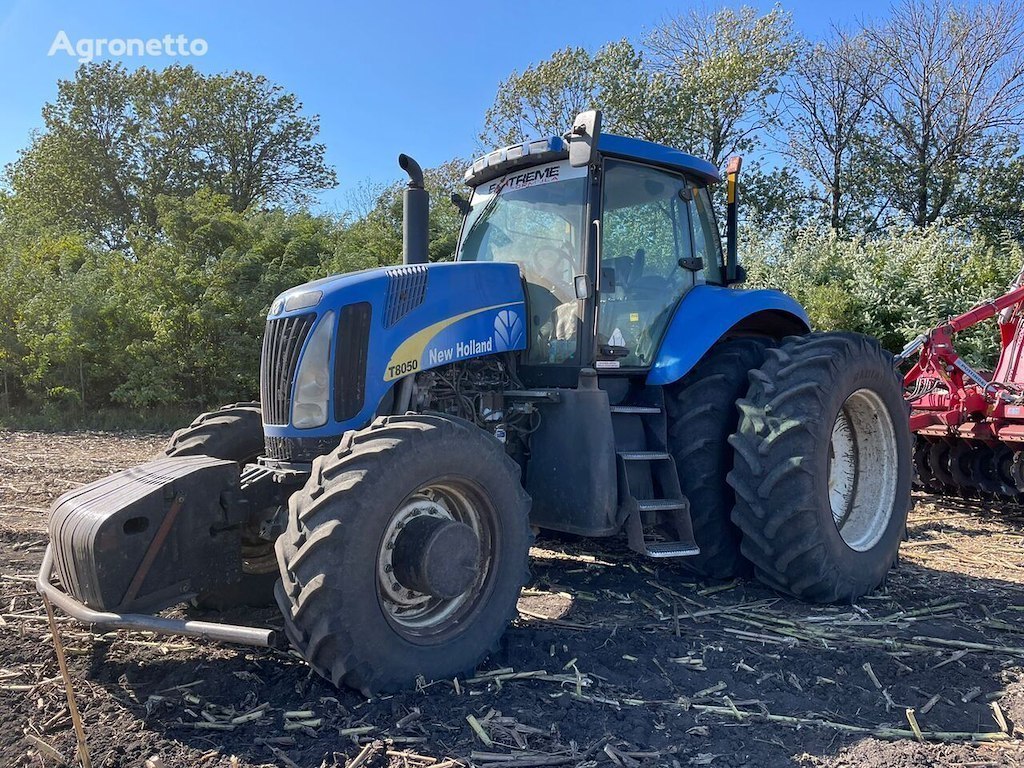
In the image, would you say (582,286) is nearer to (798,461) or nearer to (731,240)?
(798,461)

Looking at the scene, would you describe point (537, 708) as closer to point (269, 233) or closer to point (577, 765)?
point (577, 765)

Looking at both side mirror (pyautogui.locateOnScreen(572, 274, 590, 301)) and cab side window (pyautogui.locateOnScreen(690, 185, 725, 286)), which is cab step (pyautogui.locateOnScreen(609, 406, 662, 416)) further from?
cab side window (pyautogui.locateOnScreen(690, 185, 725, 286))

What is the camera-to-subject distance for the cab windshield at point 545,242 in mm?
4473

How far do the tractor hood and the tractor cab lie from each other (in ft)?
2.06

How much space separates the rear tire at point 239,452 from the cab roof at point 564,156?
1994mm

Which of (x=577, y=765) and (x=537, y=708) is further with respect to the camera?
(x=537, y=708)

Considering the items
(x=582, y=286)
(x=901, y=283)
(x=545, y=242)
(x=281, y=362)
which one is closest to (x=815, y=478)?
(x=582, y=286)

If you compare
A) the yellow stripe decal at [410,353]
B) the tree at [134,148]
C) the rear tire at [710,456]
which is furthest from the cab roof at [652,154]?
the tree at [134,148]

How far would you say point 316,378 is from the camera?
3.65m

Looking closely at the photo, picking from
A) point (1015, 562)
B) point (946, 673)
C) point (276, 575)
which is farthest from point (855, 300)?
point (276, 575)

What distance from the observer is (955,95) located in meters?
21.7

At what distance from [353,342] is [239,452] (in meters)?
1.07

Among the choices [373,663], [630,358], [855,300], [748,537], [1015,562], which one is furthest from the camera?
[855,300]

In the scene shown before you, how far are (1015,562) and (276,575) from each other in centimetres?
494
